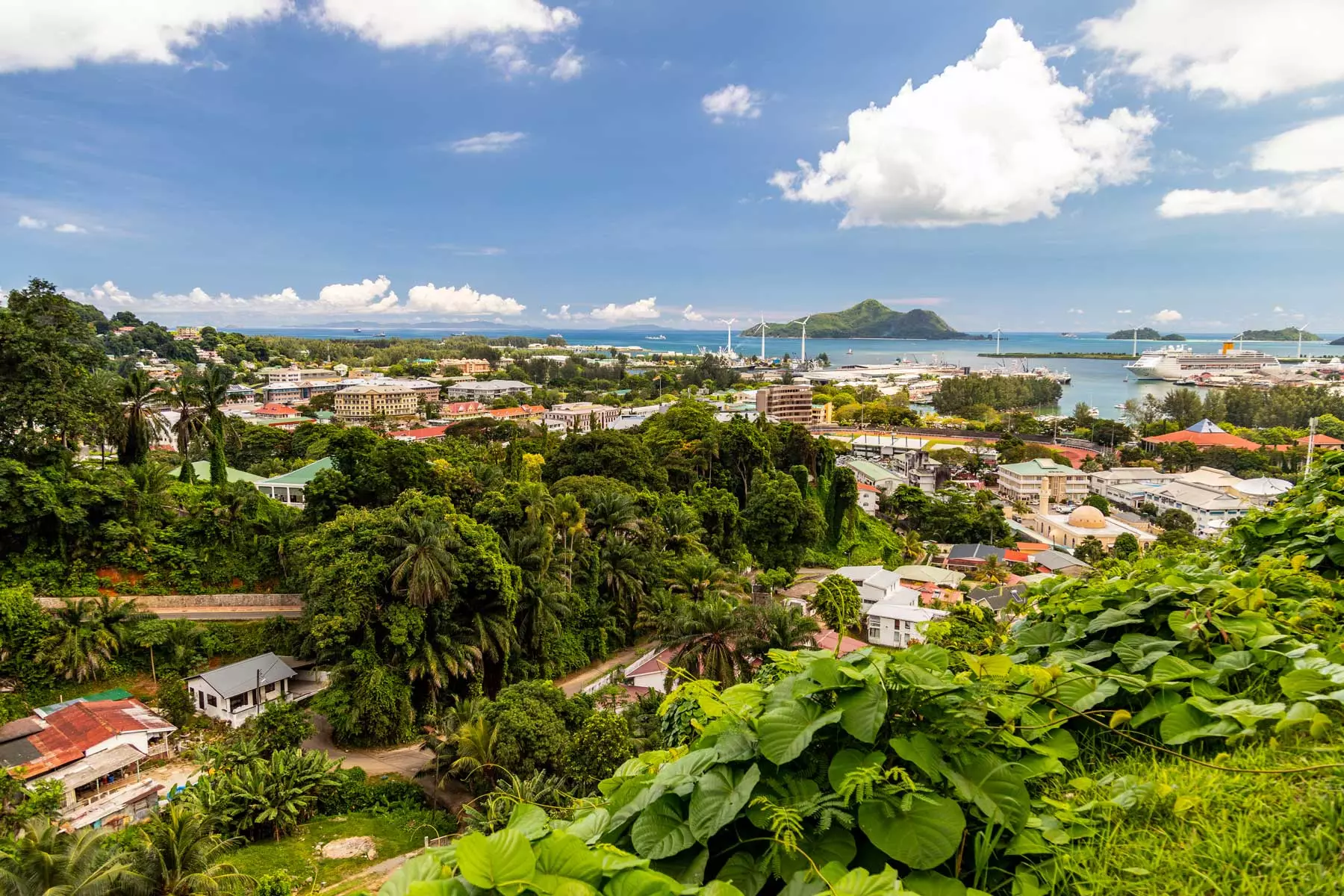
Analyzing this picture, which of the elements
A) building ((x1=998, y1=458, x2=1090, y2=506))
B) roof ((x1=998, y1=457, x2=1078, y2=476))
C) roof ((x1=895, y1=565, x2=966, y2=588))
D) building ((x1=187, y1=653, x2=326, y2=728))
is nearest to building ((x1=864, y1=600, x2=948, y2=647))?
roof ((x1=895, y1=565, x2=966, y2=588))

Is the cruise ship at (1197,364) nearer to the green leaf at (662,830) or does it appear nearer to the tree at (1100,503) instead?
the tree at (1100,503)

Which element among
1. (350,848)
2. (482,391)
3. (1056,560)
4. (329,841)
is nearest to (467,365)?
(482,391)

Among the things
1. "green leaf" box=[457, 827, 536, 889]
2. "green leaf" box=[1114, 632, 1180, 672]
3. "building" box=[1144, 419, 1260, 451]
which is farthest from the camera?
"building" box=[1144, 419, 1260, 451]

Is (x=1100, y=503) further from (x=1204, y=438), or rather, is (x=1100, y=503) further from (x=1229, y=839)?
(x=1229, y=839)

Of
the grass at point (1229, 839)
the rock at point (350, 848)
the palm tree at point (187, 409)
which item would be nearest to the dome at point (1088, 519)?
the rock at point (350, 848)

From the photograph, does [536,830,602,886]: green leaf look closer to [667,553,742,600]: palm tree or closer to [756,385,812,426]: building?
[667,553,742,600]: palm tree

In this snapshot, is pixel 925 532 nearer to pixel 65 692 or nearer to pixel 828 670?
pixel 65 692
